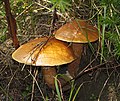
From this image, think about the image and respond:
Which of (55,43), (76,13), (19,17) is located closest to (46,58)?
(55,43)

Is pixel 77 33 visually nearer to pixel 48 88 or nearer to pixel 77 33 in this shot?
pixel 77 33

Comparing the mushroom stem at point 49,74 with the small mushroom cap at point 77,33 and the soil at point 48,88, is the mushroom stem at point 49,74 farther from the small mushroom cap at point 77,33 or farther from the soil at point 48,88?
the small mushroom cap at point 77,33

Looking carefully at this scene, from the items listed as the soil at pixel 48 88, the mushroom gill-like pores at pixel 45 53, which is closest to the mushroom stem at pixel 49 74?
the soil at pixel 48 88

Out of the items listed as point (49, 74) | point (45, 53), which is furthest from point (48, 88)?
point (45, 53)

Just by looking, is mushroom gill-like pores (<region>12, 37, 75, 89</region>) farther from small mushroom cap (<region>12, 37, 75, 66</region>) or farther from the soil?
the soil

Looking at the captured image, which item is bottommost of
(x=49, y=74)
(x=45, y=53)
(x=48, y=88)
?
(x=48, y=88)

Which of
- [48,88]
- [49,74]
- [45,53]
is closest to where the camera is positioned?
[45,53]
